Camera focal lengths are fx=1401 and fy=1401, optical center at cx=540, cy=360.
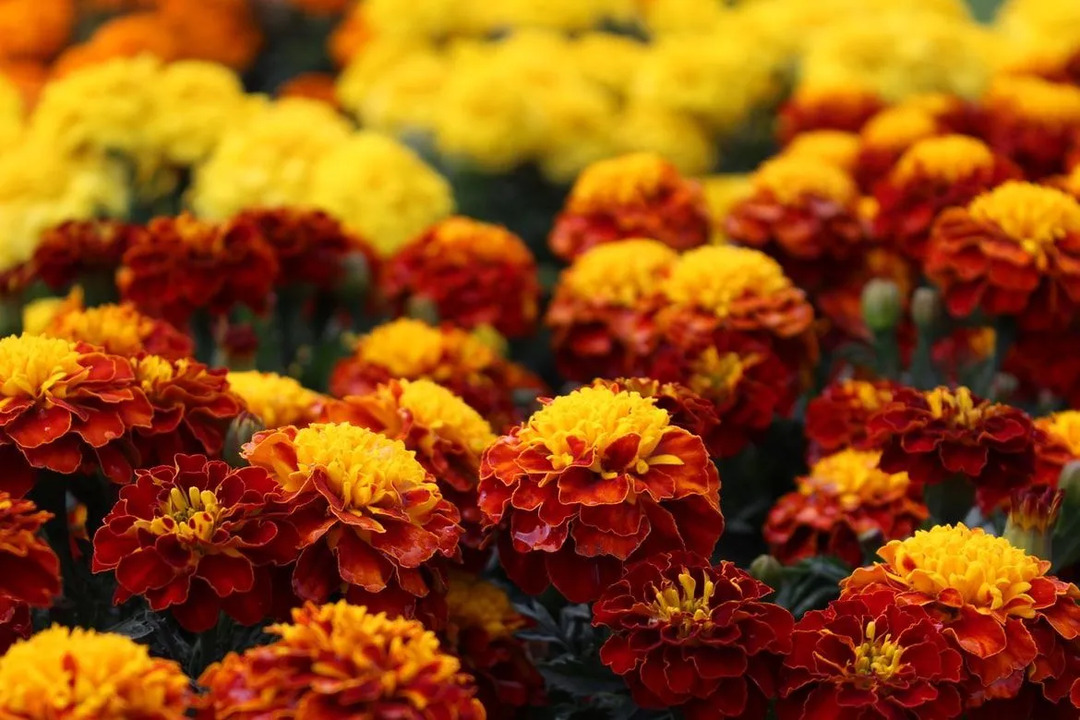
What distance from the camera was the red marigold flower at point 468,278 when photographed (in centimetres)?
228

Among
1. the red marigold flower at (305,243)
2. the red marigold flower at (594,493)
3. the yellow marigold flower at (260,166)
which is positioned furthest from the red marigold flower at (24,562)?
the yellow marigold flower at (260,166)

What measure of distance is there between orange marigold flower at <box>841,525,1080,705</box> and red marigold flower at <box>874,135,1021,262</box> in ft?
3.36

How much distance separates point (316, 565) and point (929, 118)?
6.17ft

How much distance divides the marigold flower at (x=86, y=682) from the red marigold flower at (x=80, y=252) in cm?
121

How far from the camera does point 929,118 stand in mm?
2688

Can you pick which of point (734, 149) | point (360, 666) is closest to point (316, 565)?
point (360, 666)

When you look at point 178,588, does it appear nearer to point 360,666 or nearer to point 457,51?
point 360,666

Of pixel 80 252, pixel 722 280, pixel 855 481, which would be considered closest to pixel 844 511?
pixel 855 481

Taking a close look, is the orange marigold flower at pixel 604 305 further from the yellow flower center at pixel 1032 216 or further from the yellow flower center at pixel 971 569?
the yellow flower center at pixel 971 569

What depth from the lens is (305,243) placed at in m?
2.15

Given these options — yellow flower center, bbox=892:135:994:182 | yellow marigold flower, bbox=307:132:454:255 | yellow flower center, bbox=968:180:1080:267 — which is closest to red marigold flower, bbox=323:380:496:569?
yellow flower center, bbox=968:180:1080:267

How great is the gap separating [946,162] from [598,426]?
1.25 m

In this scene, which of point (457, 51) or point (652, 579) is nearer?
point (652, 579)

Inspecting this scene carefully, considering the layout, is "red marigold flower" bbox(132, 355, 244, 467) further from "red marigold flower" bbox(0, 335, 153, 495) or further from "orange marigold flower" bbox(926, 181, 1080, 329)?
"orange marigold flower" bbox(926, 181, 1080, 329)
